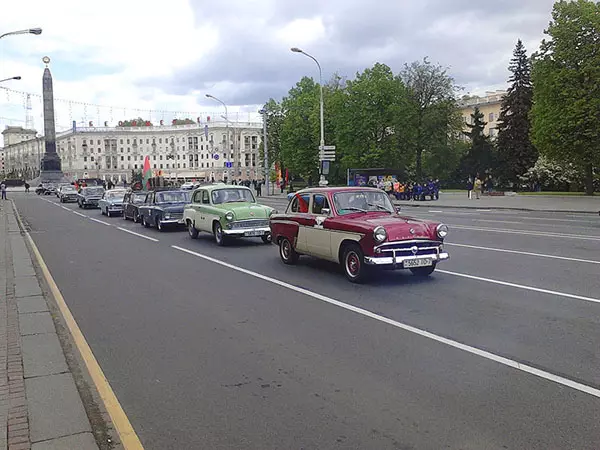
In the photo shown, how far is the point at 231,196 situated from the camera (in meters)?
17.3

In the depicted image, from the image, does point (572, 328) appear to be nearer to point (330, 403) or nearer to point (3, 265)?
point (330, 403)

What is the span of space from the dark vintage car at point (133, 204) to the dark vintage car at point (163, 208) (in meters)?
2.20

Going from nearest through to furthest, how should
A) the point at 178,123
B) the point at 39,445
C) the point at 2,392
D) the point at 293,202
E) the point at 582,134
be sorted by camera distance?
the point at 39,445 → the point at 2,392 → the point at 293,202 → the point at 582,134 → the point at 178,123

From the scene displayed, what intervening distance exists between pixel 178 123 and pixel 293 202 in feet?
553

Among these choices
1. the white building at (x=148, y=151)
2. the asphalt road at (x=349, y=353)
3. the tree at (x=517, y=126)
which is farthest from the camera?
the white building at (x=148, y=151)

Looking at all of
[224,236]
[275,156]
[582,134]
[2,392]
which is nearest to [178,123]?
[275,156]

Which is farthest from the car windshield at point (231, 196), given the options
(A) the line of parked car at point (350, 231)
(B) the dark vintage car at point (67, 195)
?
(B) the dark vintage car at point (67, 195)

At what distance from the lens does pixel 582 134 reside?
39.2 metres

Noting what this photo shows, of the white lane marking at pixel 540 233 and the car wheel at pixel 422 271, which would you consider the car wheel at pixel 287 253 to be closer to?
the car wheel at pixel 422 271

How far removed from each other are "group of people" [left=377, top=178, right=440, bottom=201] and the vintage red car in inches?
1261

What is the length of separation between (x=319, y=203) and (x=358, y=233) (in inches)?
68.8

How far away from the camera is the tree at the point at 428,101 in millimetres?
55469

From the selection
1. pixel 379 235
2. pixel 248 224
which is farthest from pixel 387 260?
pixel 248 224

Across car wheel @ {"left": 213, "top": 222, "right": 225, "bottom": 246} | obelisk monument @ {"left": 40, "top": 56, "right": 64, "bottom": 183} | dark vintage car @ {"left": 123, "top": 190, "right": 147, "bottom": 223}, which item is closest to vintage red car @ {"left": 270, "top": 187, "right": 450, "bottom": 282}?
car wheel @ {"left": 213, "top": 222, "right": 225, "bottom": 246}
